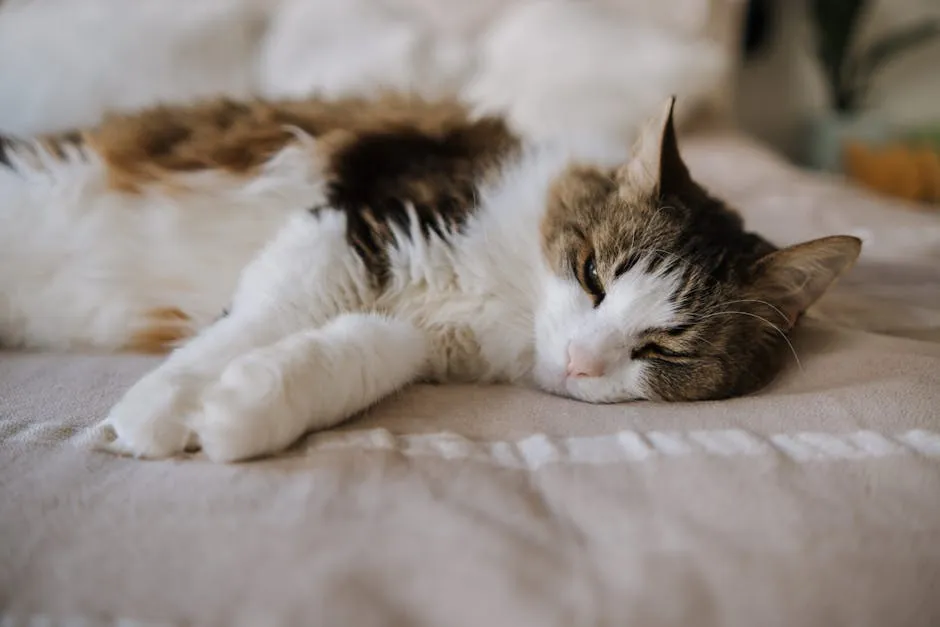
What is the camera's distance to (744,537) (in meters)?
0.59

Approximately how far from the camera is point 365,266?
1120 millimetres

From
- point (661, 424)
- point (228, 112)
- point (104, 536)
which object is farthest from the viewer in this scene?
point (228, 112)

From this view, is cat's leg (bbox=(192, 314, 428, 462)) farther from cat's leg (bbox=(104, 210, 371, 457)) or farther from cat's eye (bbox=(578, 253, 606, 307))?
cat's eye (bbox=(578, 253, 606, 307))

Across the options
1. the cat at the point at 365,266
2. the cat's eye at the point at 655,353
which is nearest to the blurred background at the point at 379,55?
the cat at the point at 365,266

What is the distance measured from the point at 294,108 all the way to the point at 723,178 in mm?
1236

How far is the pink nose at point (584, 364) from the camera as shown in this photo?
956mm

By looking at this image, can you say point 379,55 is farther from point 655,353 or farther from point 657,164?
point 655,353

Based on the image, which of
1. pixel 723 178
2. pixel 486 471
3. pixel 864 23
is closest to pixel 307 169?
pixel 486 471

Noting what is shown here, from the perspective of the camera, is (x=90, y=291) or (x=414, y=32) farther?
(x=414, y=32)

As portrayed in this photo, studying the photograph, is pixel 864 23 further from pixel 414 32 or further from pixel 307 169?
pixel 307 169

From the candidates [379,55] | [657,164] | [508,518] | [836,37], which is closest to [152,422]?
[508,518]

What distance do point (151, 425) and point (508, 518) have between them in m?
0.44

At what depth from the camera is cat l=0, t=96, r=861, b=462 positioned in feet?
2.84

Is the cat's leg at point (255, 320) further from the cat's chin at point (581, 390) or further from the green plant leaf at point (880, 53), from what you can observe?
the green plant leaf at point (880, 53)
